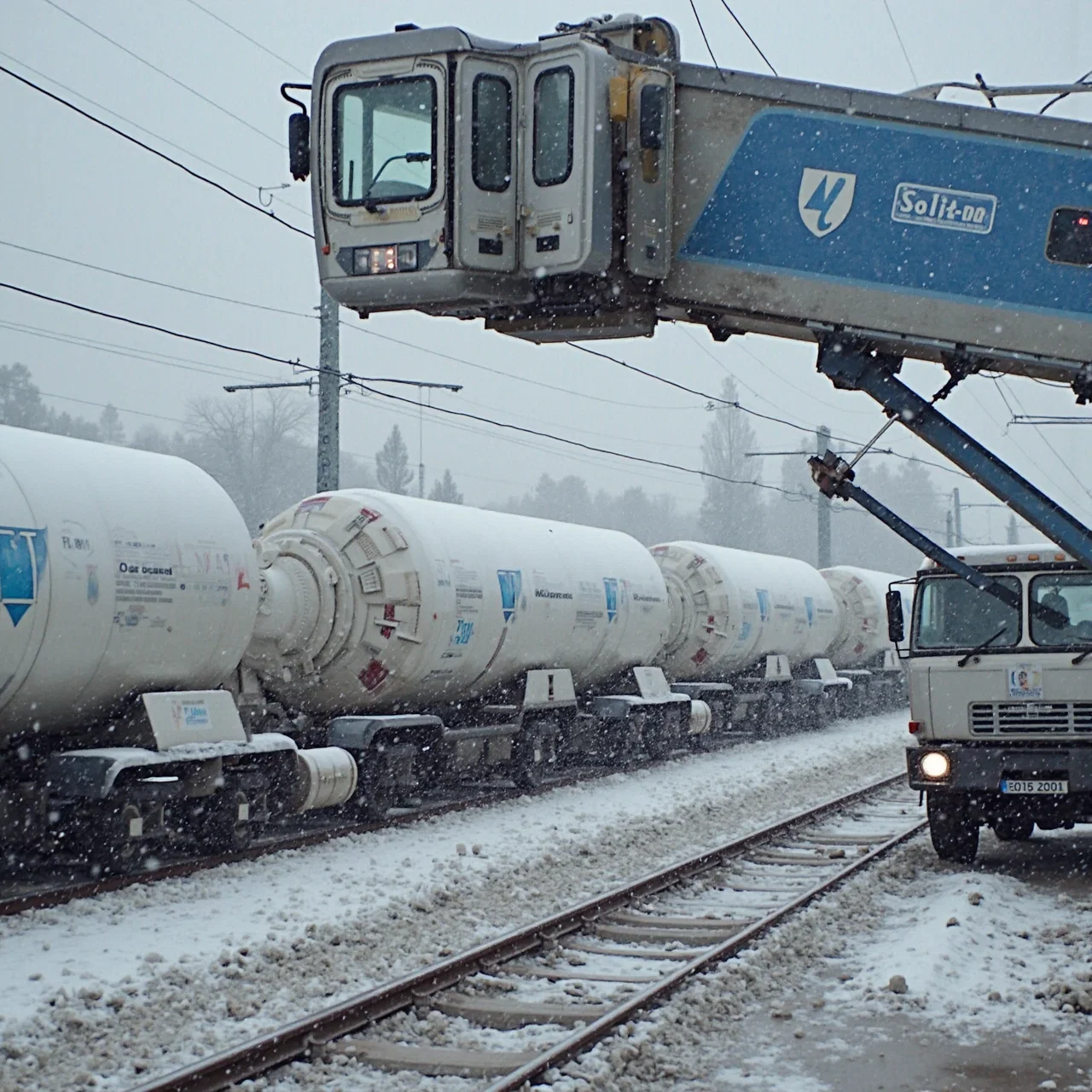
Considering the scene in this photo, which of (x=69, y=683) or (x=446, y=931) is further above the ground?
(x=69, y=683)

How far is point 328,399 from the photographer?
69.0 ft

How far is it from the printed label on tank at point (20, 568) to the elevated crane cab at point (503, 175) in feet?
12.9

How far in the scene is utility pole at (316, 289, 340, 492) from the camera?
20578 millimetres

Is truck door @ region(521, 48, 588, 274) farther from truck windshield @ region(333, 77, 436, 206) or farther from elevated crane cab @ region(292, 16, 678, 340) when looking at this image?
truck windshield @ region(333, 77, 436, 206)

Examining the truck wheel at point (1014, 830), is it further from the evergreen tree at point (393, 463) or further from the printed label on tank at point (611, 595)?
the evergreen tree at point (393, 463)

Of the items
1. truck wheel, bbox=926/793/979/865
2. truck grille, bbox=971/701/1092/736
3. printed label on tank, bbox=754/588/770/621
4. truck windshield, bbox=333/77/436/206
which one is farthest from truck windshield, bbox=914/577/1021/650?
printed label on tank, bbox=754/588/770/621

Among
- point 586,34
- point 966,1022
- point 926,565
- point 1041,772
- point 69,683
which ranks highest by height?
point 586,34

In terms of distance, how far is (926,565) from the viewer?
43.8ft

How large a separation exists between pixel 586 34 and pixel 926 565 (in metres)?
7.13

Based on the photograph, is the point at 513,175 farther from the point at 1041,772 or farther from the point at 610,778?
the point at 610,778

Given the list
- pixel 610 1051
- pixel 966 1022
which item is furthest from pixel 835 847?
pixel 610 1051

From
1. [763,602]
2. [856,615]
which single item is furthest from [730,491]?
[763,602]

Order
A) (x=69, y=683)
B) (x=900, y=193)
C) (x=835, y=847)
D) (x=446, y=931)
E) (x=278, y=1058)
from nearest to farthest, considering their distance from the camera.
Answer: (x=278, y=1058) → (x=900, y=193) → (x=446, y=931) → (x=69, y=683) → (x=835, y=847)

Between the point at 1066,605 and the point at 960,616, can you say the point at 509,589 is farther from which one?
the point at 1066,605
